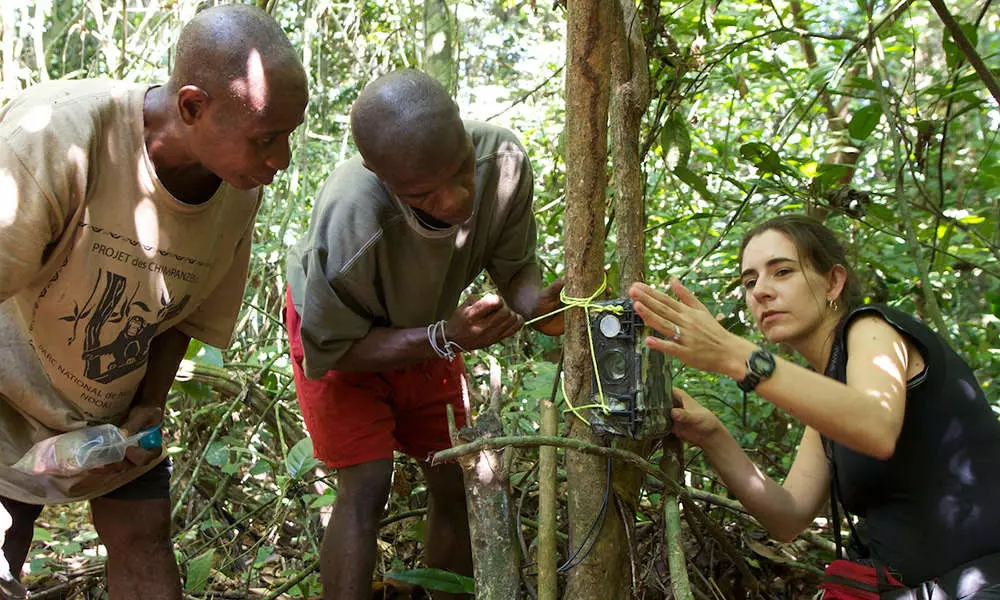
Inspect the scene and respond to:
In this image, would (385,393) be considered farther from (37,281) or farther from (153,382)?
(37,281)

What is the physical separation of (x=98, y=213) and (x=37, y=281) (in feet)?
0.79

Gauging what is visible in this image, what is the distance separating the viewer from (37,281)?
7.19 feet

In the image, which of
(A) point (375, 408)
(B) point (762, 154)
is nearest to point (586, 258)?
(A) point (375, 408)

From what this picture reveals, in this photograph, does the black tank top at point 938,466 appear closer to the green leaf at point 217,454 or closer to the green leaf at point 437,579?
the green leaf at point 437,579

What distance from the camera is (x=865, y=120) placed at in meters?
3.29

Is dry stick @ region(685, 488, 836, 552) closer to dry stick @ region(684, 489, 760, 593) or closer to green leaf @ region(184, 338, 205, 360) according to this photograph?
dry stick @ region(684, 489, 760, 593)

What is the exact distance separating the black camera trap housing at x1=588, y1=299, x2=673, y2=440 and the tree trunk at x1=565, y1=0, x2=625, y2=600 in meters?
0.08

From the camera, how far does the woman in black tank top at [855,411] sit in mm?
1953

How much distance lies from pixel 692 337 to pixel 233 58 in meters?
1.28

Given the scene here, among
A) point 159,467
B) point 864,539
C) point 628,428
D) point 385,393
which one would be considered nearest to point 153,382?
point 159,467

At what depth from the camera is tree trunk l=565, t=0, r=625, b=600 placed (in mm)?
2244

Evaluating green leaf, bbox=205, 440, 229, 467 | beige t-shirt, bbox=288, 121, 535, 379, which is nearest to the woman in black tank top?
beige t-shirt, bbox=288, 121, 535, 379

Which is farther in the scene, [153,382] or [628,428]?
[153,382]

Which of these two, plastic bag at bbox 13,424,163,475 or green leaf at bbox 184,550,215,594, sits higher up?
plastic bag at bbox 13,424,163,475
